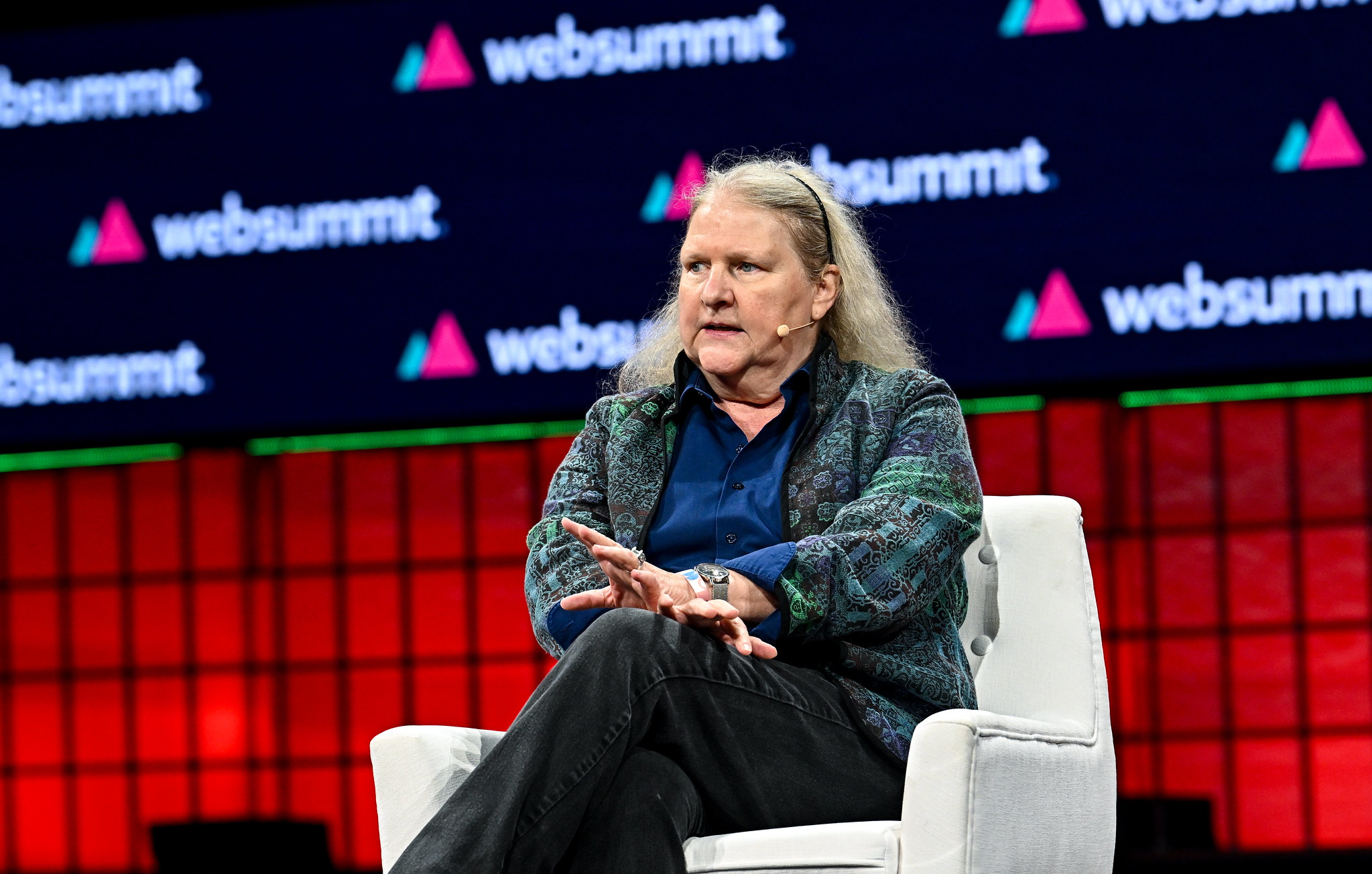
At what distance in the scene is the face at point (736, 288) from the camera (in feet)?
6.89

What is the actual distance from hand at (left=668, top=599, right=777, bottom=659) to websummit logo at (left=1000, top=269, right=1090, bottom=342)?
2046mm

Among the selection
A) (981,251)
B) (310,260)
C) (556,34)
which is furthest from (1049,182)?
(310,260)

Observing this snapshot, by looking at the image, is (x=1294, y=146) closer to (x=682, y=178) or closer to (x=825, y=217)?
(x=682, y=178)

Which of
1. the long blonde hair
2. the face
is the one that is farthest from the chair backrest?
the face

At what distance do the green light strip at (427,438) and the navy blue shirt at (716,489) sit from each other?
2257 millimetres

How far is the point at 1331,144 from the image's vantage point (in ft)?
11.4

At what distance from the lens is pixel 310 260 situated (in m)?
3.99

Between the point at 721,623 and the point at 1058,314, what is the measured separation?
211 cm

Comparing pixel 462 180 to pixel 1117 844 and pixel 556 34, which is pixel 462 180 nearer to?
pixel 556 34

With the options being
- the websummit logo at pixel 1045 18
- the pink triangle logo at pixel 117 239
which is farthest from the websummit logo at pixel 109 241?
the websummit logo at pixel 1045 18

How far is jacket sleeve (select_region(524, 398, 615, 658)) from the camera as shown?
1968 millimetres

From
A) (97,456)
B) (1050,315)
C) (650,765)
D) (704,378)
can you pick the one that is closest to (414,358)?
(97,456)

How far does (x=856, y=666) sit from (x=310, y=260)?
8.46 ft

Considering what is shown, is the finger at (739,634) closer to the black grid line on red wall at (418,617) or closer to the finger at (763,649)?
the finger at (763,649)
